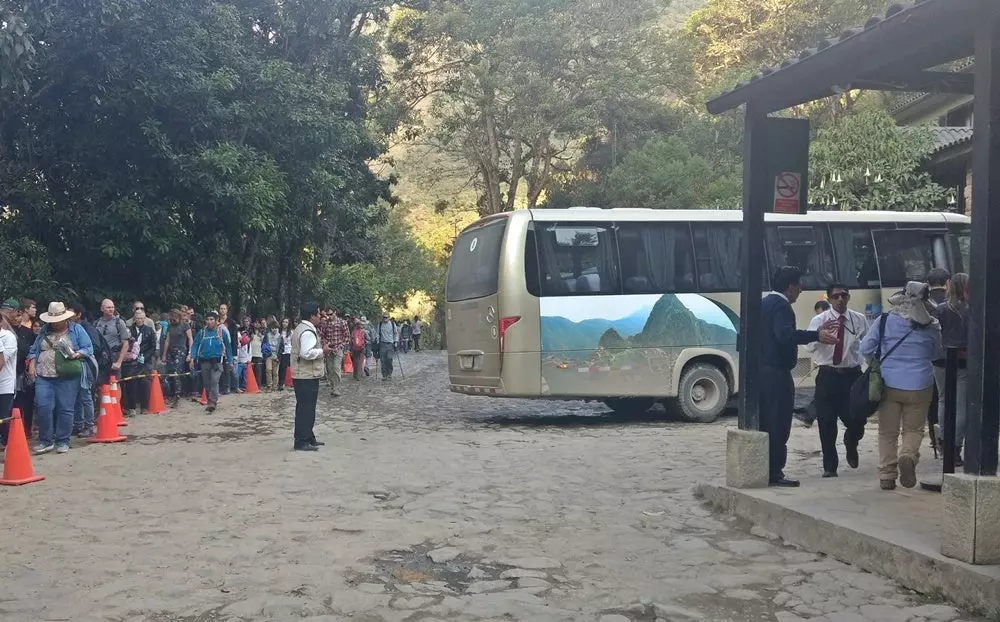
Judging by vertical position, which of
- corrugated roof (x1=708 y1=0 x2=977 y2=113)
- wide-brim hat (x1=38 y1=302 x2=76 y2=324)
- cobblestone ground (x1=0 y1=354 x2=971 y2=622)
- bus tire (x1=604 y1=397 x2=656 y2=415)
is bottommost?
cobblestone ground (x1=0 y1=354 x2=971 y2=622)

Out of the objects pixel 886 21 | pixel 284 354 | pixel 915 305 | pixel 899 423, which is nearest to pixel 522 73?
pixel 284 354

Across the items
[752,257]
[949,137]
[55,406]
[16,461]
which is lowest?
[16,461]

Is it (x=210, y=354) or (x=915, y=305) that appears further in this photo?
(x=210, y=354)

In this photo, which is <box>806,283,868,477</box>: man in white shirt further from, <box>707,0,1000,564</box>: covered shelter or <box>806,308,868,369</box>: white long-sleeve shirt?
<box>707,0,1000,564</box>: covered shelter

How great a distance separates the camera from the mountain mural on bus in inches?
529

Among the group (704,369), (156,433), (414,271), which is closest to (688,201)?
(704,369)

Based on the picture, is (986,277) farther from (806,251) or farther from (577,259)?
(806,251)

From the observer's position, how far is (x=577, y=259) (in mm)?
13641

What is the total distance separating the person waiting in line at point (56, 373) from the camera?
10891 millimetres

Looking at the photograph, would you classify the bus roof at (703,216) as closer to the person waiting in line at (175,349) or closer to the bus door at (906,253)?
the bus door at (906,253)

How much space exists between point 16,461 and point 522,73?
79.2 ft

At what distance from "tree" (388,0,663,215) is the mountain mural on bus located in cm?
1792

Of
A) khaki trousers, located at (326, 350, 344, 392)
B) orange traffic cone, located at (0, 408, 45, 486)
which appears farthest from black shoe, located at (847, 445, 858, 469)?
khaki trousers, located at (326, 350, 344, 392)

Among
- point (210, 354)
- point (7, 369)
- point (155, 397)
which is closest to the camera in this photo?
point (7, 369)
